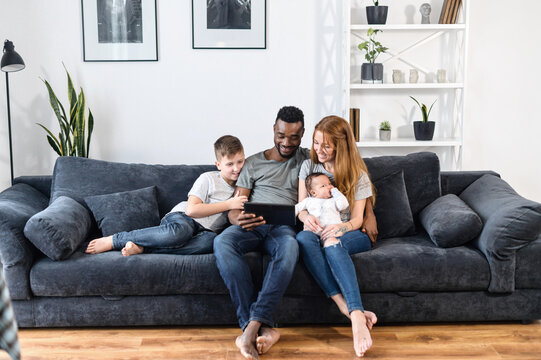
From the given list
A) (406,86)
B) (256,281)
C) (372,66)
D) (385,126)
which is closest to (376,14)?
(372,66)

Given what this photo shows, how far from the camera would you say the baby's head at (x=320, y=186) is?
2760mm

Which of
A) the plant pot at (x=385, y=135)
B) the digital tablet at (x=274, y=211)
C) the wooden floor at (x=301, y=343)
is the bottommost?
the wooden floor at (x=301, y=343)

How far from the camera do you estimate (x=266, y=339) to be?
2.37m

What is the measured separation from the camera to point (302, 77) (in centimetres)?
398

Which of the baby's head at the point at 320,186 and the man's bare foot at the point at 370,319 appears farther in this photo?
the baby's head at the point at 320,186

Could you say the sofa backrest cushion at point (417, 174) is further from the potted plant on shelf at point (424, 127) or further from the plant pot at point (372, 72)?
the plant pot at point (372, 72)

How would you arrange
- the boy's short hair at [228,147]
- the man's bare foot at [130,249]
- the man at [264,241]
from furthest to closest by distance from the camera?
the boy's short hair at [228,147]
the man's bare foot at [130,249]
the man at [264,241]

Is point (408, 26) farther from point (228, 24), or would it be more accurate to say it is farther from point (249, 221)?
point (249, 221)

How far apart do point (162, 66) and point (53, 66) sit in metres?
0.73

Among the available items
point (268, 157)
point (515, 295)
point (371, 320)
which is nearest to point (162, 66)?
point (268, 157)

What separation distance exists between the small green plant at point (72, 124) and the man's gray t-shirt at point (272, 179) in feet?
4.36

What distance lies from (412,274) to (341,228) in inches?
15.0

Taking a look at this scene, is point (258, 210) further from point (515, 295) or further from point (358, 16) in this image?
point (358, 16)

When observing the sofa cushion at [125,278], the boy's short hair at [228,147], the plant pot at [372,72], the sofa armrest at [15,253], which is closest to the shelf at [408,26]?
the plant pot at [372,72]
